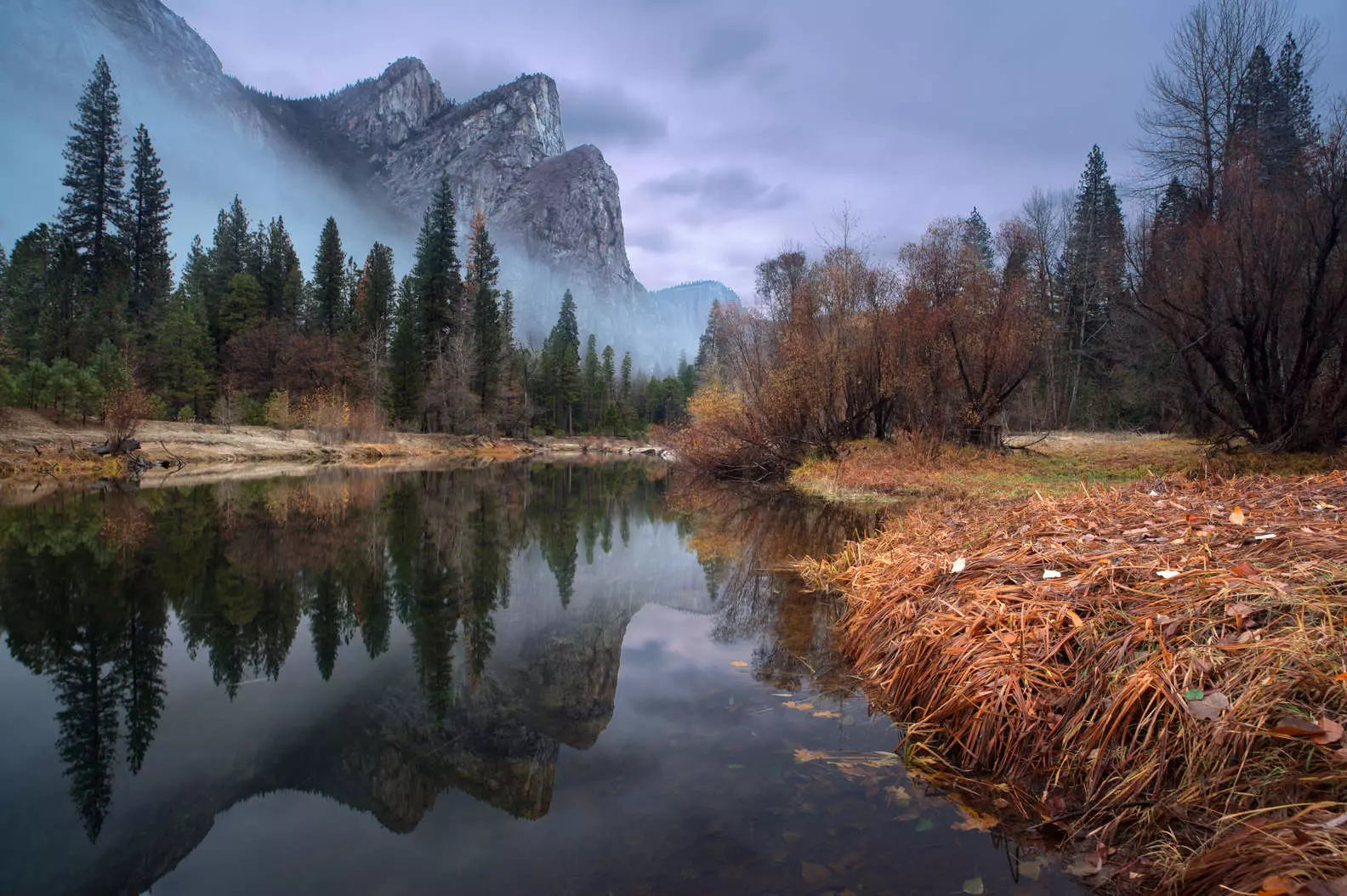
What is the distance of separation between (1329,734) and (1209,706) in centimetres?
40

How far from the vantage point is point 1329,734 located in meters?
2.08

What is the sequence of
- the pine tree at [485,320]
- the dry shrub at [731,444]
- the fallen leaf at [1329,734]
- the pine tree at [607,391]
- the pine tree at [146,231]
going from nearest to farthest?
the fallen leaf at [1329,734], the dry shrub at [731,444], the pine tree at [146,231], the pine tree at [485,320], the pine tree at [607,391]

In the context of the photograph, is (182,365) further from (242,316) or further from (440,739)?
(440,739)

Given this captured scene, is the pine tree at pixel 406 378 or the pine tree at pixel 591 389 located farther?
the pine tree at pixel 591 389

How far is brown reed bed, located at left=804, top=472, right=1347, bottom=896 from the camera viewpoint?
2080mm

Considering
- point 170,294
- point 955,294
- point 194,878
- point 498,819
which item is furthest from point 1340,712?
point 170,294

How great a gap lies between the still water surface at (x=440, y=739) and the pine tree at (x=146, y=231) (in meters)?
48.1

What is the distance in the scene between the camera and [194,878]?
259 cm

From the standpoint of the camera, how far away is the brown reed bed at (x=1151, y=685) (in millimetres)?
2080

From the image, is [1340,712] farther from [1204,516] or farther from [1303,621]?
[1204,516]

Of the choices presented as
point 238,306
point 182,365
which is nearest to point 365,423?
point 182,365

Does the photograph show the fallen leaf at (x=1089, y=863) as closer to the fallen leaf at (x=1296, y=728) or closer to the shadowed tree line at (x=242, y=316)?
the fallen leaf at (x=1296, y=728)

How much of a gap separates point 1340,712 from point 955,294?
2182 centimetres

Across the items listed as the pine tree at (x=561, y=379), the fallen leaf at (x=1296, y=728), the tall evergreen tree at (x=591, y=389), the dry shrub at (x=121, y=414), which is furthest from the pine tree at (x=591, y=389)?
the fallen leaf at (x=1296, y=728)
